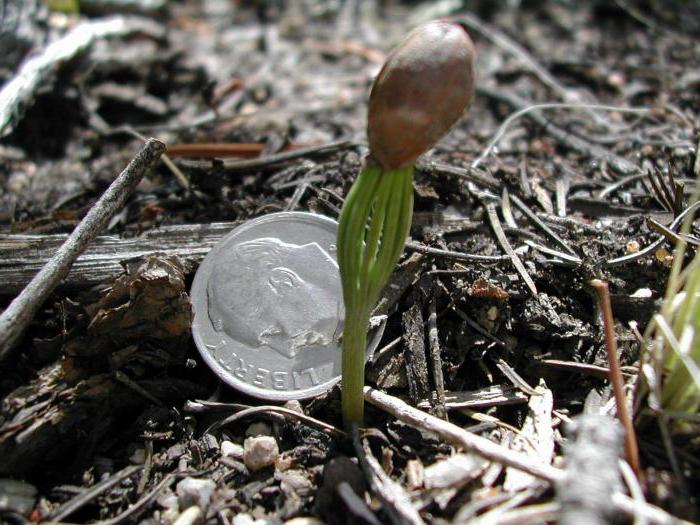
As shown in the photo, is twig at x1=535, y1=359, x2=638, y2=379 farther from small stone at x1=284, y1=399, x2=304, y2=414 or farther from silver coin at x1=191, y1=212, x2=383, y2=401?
small stone at x1=284, y1=399, x2=304, y2=414

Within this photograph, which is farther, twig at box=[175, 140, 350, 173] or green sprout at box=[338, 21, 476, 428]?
twig at box=[175, 140, 350, 173]

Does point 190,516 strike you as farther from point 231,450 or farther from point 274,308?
point 274,308

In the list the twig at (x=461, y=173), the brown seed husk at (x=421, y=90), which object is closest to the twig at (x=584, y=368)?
the twig at (x=461, y=173)

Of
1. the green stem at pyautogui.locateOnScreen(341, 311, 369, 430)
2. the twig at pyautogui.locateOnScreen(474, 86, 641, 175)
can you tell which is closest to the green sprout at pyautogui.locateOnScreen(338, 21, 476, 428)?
the green stem at pyautogui.locateOnScreen(341, 311, 369, 430)

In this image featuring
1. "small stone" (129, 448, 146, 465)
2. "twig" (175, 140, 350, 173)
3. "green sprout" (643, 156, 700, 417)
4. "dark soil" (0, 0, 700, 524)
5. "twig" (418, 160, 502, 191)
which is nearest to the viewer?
"green sprout" (643, 156, 700, 417)

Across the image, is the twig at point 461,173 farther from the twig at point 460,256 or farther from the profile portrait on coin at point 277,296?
the profile portrait on coin at point 277,296

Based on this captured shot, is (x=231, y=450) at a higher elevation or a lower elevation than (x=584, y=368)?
lower

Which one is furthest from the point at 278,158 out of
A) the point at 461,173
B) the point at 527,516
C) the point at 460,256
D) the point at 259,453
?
the point at 527,516
